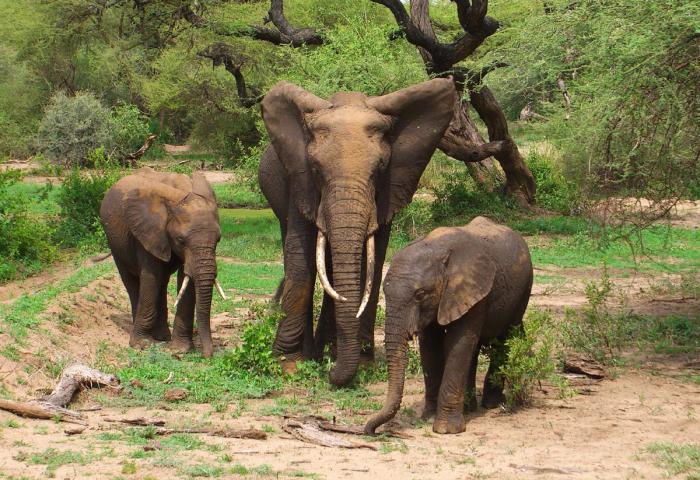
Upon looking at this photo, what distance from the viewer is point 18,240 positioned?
14.9 meters

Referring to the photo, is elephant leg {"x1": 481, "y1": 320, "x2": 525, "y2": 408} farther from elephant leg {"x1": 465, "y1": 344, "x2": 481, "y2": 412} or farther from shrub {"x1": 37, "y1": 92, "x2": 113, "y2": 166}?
shrub {"x1": 37, "y1": 92, "x2": 113, "y2": 166}

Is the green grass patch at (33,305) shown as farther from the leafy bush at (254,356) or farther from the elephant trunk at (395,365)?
the elephant trunk at (395,365)

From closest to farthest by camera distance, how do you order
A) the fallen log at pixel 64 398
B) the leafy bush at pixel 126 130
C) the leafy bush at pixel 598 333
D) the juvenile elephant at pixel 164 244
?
the fallen log at pixel 64 398 < the leafy bush at pixel 598 333 < the juvenile elephant at pixel 164 244 < the leafy bush at pixel 126 130

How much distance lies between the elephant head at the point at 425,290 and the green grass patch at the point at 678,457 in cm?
160

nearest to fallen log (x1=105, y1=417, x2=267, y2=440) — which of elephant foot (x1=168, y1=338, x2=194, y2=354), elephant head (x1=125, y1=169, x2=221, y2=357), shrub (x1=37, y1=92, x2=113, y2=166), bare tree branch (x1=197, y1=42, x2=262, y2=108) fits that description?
elephant head (x1=125, y1=169, x2=221, y2=357)

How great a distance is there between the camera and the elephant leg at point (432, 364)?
7.69m

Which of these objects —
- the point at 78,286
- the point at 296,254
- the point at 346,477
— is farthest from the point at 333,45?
the point at 346,477

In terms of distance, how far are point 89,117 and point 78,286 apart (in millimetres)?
19534

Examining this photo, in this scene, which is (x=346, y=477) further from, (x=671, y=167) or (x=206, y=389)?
(x=671, y=167)

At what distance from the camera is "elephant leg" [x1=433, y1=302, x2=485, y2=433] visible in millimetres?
7395

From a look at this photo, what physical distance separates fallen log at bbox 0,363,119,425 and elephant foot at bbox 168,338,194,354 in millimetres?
1718

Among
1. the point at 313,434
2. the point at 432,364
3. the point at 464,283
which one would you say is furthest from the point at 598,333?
the point at 313,434

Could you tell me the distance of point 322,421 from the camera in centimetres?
766

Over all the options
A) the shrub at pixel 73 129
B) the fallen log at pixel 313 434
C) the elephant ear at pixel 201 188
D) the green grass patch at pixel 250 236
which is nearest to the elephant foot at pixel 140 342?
the elephant ear at pixel 201 188
